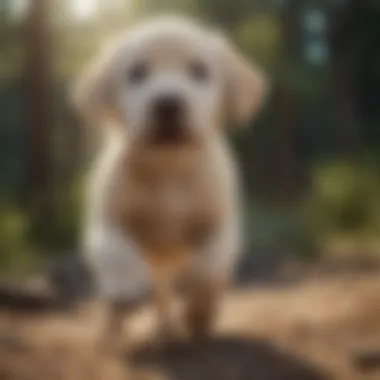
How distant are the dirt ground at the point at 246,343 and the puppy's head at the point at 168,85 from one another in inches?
8.4

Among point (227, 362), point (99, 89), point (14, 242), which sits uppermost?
point (99, 89)

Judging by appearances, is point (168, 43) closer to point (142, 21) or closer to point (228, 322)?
point (142, 21)

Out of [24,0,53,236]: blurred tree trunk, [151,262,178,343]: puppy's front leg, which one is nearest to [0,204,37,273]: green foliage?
[24,0,53,236]: blurred tree trunk

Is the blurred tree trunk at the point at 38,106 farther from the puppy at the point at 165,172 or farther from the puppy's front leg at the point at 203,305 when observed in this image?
the puppy's front leg at the point at 203,305

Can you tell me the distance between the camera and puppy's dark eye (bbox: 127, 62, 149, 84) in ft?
3.87

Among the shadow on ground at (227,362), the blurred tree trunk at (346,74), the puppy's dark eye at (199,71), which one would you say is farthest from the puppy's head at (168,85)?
the shadow on ground at (227,362)

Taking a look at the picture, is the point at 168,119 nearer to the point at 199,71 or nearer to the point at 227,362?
the point at 199,71

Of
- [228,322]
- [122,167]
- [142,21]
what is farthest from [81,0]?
[228,322]

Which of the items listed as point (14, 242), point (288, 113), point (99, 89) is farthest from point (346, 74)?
point (14, 242)

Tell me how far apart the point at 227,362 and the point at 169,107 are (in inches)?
11.9

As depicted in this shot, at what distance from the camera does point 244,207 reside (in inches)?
48.6

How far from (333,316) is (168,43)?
38 cm

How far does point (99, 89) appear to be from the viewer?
3.91 feet

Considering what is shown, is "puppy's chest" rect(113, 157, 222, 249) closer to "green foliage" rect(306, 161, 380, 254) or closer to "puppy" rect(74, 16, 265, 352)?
"puppy" rect(74, 16, 265, 352)
